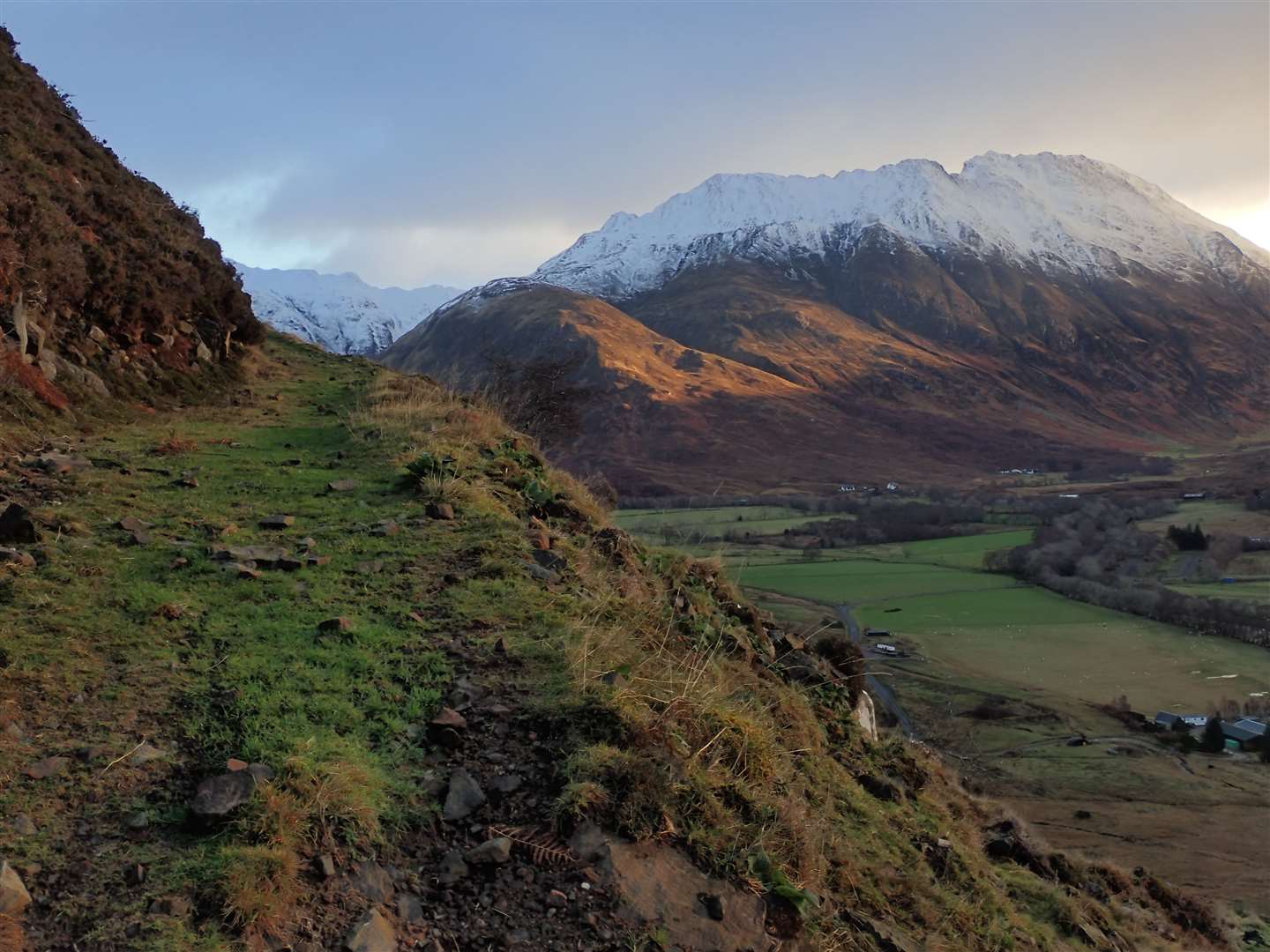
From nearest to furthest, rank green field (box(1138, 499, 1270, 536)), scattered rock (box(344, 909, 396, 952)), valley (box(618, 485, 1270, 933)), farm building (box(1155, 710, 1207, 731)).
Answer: scattered rock (box(344, 909, 396, 952)) < valley (box(618, 485, 1270, 933)) < farm building (box(1155, 710, 1207, 731)) < green field (box(1138, 499, 1270, 536))

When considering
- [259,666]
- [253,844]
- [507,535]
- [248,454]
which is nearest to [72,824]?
[253,844]

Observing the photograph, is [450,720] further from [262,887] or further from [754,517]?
[754,517]

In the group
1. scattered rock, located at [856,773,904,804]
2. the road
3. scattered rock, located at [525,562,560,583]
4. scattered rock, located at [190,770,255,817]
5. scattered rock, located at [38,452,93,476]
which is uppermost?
scattered rock, located at [38,452,93,476]

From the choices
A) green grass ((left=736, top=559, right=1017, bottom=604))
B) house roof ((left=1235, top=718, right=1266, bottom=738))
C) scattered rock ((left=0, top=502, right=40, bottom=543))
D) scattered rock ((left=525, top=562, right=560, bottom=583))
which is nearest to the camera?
scattered rock ((left=0, top=502, right=40, bottom=543))

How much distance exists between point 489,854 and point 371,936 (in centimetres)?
75

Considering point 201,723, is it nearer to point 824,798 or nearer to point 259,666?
point 259,666

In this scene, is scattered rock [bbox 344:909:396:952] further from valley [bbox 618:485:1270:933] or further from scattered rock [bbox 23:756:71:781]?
valley [bbox 618:485:1270:933]

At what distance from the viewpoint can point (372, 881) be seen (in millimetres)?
4242

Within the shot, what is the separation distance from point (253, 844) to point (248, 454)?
863 cm

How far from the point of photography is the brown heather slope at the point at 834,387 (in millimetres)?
126375

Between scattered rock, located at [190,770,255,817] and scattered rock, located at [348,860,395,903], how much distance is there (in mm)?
677

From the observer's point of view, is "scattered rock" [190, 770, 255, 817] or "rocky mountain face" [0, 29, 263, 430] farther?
"rocky mountain face" [0, 29, 263, 430]

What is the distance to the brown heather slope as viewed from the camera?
126 metres

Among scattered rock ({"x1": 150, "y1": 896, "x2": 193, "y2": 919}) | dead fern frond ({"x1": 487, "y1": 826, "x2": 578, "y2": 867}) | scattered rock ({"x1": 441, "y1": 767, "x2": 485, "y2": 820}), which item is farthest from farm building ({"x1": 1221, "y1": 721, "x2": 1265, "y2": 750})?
scattered rock ({"x1": 150, "y1": 896, "x2": 193, "y2": 919})
